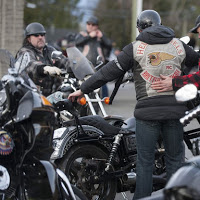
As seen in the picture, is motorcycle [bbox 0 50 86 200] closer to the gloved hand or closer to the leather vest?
the leather vest

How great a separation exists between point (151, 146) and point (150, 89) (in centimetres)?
45

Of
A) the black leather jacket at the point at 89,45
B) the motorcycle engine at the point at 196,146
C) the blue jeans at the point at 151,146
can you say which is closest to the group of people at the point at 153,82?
the blue jeans at the point at 151,146

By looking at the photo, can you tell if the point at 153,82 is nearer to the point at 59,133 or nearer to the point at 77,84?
the point at 59,133

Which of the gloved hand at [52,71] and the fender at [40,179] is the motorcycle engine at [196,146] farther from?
the fender at [40,179]

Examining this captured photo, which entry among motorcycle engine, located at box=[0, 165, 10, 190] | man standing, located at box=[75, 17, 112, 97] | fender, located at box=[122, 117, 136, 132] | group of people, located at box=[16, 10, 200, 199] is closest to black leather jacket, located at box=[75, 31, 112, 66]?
man standing, located at box=[75, 17, 112, 97]

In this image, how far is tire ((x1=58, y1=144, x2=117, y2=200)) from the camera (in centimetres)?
510

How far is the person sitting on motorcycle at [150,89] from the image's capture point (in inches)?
181

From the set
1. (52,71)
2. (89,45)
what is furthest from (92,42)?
(52,71)

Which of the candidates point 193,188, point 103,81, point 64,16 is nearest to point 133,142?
point 103,81

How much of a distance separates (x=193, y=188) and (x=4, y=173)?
1326 mm

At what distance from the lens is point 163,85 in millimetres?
4590

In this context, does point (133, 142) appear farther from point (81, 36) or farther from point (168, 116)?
point (81, 36)

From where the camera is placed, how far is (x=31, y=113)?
3639 millimetres

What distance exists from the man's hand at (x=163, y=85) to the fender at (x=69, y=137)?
89 centimetres
